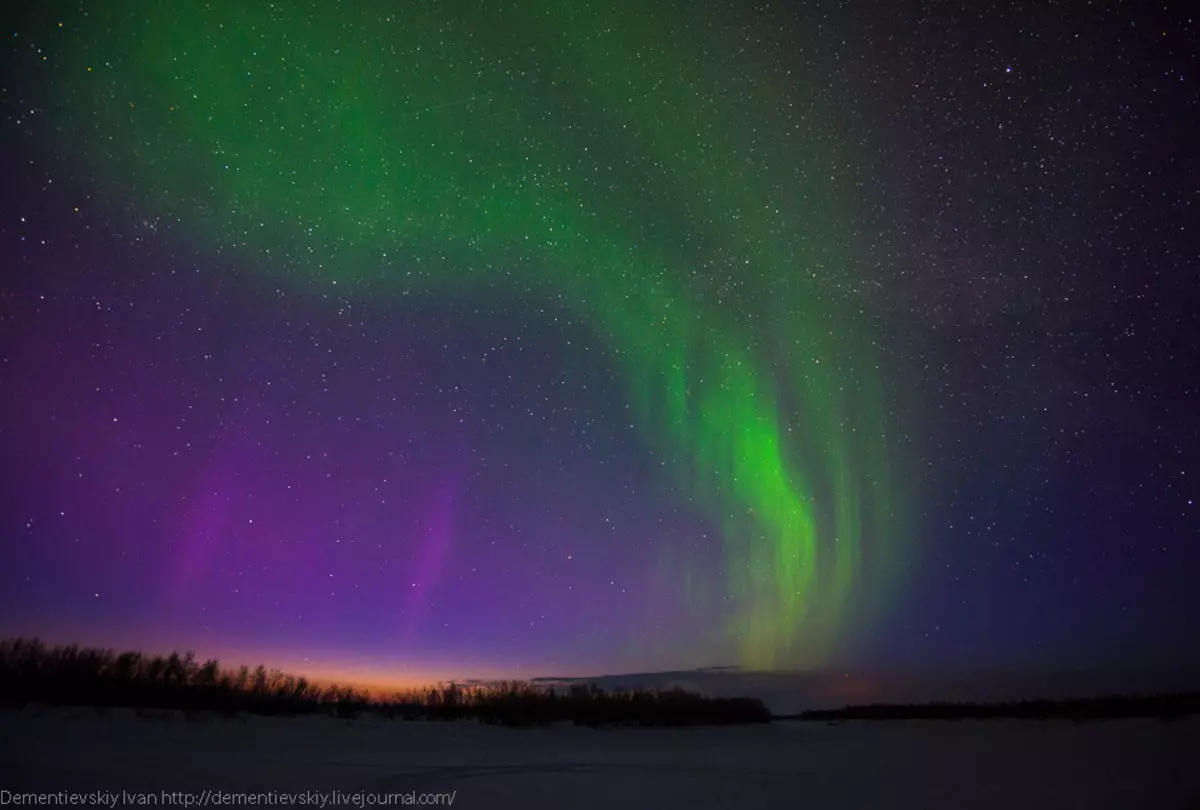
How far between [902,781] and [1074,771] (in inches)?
154

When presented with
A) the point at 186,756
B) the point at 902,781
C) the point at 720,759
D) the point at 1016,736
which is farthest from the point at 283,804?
the point at 1016,736

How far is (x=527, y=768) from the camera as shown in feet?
31.4

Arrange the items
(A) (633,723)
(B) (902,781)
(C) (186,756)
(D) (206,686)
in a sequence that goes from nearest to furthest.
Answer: (C) (186,756), (B) (902,781), (D) (206,686), (A) (633,723)

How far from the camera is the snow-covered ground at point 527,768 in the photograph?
280 inches

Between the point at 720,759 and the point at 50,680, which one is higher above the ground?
the point at 50,680

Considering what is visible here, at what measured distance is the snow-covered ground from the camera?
280 inches

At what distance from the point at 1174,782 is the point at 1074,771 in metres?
1.48

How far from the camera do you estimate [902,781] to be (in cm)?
940

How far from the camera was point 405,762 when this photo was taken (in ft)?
31.1

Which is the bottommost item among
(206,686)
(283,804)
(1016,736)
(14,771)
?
(1016,736)

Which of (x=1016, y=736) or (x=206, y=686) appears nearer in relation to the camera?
(x=206, y=686)

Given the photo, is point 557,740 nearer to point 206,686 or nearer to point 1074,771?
point 206,686

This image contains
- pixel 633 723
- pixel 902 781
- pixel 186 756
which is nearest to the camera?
pixel 186 756

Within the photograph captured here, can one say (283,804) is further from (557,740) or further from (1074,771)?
(1074,771)
